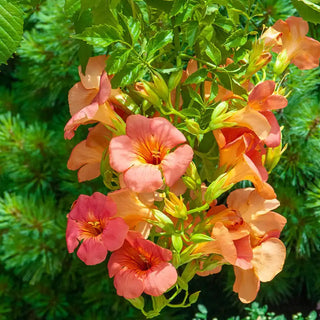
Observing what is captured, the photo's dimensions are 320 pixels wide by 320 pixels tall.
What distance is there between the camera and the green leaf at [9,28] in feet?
1.32

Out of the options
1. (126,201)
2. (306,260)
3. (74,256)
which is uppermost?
(126,201)

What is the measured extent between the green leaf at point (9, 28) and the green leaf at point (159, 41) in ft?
0.33

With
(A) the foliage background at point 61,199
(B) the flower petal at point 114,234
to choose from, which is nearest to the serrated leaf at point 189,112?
(B) the flower petal at point 114,234

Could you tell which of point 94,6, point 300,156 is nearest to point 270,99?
point 94,6

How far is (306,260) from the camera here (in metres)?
1.16

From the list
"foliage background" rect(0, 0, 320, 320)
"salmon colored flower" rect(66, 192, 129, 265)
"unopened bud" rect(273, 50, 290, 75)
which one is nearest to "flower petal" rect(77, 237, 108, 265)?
"salmon colored flower" rect(66, 192, 129, 265)

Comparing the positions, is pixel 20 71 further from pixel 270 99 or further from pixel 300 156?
pixel 270 99

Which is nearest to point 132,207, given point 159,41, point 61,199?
point 159,41

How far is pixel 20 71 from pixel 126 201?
38.6 inches

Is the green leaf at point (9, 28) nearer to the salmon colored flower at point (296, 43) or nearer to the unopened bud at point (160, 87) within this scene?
the unopened bud at point (160, 87)

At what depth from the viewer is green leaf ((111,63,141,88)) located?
43 cm

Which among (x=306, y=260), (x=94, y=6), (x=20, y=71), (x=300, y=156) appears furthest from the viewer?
(x=20, y=71)

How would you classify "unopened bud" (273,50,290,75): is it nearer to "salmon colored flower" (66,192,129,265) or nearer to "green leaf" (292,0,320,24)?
"green leaf" (292,0,320,24)

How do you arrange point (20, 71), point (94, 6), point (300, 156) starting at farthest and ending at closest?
point (20, 71) < point (300, 156) < point (94, 6)
